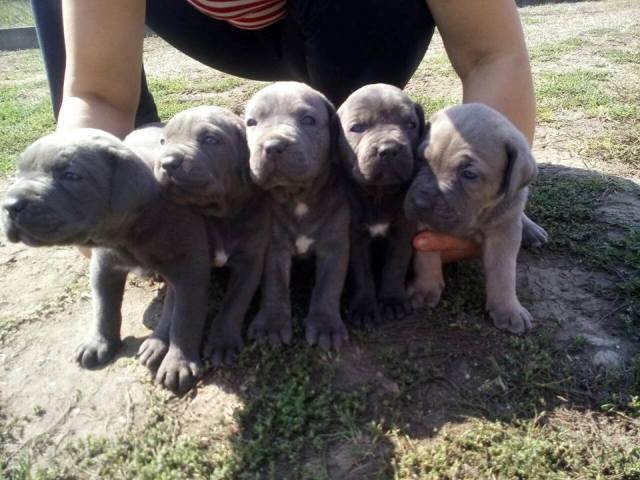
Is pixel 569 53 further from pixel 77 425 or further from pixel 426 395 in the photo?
pixel 77 425

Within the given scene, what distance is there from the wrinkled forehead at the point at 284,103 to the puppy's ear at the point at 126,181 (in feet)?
2.52

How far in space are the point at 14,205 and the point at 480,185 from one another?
2.17 meters

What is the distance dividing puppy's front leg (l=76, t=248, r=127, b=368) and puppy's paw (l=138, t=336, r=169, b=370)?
22 cm

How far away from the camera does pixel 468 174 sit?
3.04 metres

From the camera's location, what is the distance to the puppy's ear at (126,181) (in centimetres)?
278

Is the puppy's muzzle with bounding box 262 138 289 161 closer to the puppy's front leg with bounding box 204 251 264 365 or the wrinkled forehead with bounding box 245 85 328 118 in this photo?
the wrinkled forehead with bounding box 245 85 328 118

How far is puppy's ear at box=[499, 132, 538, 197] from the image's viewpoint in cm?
306

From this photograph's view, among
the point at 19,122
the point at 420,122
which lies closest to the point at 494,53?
the point at 420,122

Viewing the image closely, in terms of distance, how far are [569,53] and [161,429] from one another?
8764mm

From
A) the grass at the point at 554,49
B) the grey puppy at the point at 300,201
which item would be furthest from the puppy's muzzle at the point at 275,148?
the grass at the point at 554,49

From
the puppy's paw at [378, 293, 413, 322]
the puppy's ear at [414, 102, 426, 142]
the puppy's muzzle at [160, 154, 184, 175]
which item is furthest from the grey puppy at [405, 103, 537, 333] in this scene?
the puppy's muzzle at [160, 154, 184, 175]

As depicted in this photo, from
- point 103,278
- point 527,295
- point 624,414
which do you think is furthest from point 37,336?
point 624,414

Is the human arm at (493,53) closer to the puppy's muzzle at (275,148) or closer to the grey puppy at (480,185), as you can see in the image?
the grey puppy at (480,185)

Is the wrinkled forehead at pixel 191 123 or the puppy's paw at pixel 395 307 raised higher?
the wrinkled forehead at pixel 191 123
